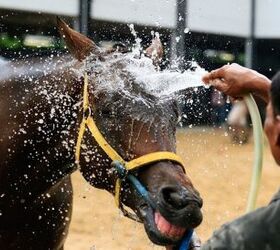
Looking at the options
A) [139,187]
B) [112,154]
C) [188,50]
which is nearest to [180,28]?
[188,50]

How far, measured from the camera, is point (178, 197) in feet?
8.90

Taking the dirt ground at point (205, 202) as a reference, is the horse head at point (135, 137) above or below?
above

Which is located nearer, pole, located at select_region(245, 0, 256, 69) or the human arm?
the human arm

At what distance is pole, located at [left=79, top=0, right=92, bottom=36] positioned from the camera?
50.6ft

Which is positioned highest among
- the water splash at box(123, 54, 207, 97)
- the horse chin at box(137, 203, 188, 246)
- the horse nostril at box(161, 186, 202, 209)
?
the water splash at box(123, 54, 207, 97)

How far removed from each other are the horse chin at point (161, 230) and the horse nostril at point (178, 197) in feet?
0.38

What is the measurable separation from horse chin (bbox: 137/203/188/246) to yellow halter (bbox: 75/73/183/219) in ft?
0.72

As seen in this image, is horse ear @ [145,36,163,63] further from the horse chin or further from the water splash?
the horse chin

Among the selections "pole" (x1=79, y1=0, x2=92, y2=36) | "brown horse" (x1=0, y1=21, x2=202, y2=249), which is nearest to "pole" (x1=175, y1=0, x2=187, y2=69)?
"pole" (x1=79, y1=0, x2=92, y2=36)

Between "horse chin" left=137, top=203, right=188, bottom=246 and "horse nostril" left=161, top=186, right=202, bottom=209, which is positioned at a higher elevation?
"horse nostril" left=161, top=186, right=202, bottom=209

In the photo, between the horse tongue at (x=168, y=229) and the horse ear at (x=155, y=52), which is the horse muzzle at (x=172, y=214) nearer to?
the horse tongue at (x=168, y=229)

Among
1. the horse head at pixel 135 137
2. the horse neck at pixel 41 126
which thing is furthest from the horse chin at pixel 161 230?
the horse neck at pixel 41 126

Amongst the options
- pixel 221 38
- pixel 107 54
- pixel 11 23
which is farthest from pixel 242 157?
pixel 107 54

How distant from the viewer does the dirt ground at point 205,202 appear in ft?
21.5
